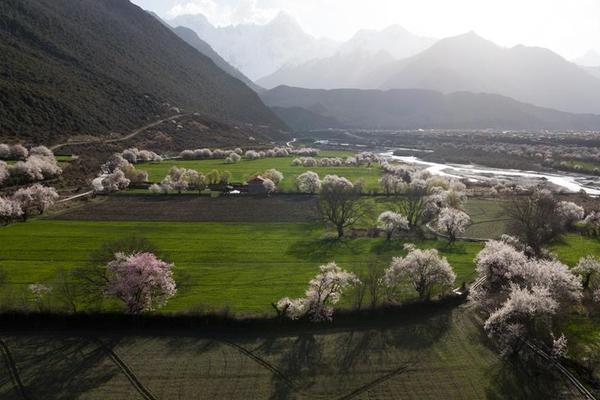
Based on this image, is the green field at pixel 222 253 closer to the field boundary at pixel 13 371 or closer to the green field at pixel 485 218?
the green field at pixel 485 218

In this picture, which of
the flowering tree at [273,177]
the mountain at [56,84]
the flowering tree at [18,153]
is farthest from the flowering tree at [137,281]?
the mountain at [56,84]

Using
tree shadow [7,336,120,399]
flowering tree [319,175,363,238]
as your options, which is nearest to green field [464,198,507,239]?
flowering tree [319,175,363,238]

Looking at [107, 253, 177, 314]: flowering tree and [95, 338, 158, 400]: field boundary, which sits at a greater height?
[107, 253, 177, 314]: flowering tree

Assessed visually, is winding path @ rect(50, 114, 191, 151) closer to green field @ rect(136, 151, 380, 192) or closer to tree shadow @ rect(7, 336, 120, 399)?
green field @ rect(136, 151, 380, 192)

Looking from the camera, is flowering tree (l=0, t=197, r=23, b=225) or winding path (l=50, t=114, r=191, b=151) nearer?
flowering tree (l=0, t=197, r=23, b=225)

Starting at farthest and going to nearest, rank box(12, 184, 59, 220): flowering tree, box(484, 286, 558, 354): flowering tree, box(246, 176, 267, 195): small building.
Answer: box(246, 176, 267, 195): small building
box(12, 184, 59, 220): flowering tree
box(484, 286, 558, 354): flowering tree

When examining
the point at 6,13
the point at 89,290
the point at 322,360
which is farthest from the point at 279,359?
the point at 6,13
